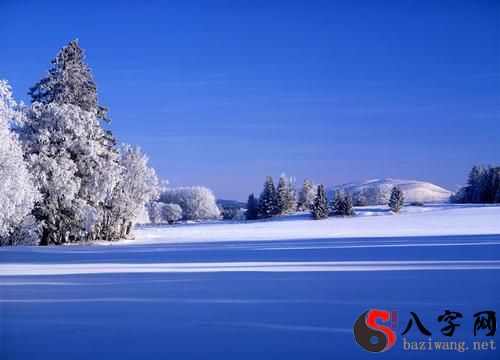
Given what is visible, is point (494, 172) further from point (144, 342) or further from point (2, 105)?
point (144, 342)

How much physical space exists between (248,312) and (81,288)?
16.6 feet

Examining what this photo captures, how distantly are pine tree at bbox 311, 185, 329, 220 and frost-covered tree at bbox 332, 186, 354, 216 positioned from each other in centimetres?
472

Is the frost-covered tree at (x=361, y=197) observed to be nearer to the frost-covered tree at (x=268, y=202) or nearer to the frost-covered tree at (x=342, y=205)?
the frost-covered tree at (x=342, y=205)

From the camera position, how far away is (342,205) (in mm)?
86312

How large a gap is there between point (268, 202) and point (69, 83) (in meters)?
61.3

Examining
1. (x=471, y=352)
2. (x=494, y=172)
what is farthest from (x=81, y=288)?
(x=494, y=172)

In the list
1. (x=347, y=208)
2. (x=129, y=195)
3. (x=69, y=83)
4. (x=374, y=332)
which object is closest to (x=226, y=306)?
(x=374, y=332)

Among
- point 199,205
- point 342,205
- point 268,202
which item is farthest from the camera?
point 199,205

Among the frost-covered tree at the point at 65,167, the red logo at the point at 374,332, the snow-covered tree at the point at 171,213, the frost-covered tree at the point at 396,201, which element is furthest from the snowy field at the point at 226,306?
the snow-covered tree at the point at 171,213

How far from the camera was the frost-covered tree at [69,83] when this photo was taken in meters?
33.2

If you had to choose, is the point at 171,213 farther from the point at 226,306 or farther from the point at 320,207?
the point at 226,306

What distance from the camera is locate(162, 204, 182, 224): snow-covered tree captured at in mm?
128125

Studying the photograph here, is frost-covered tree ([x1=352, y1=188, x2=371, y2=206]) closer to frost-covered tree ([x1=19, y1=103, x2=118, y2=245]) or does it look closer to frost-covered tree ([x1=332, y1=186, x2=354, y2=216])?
frost-covered tree ([x1=332, y1=186, x2=354, y2=216])

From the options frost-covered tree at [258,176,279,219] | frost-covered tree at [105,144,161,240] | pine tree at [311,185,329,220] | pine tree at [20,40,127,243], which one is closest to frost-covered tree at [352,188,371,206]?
frost-covered tree at [258,176,279,219]
